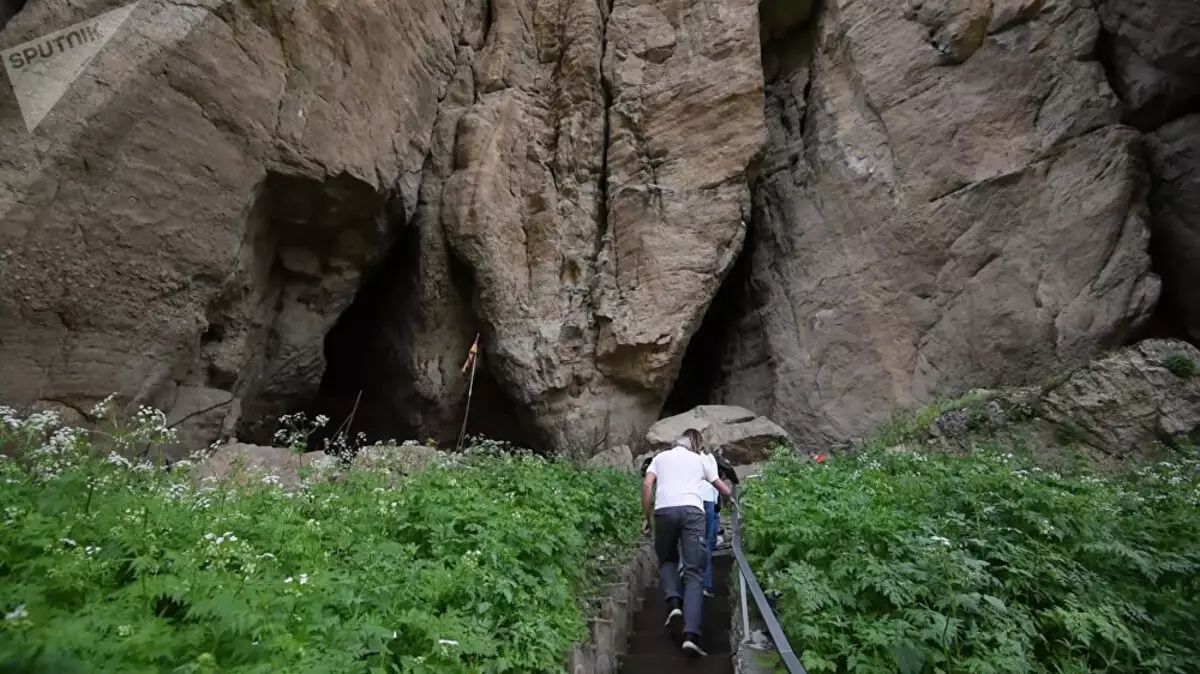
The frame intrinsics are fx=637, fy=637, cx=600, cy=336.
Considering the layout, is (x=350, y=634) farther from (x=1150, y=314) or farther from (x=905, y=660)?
(x=1150, y=314)

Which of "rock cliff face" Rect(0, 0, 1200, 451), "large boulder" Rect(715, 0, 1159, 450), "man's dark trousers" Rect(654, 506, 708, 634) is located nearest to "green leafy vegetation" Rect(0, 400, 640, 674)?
"man's dark trousers" Rect(654, 506, 708, 634)

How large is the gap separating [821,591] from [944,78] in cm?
1423

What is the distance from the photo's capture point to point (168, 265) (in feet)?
31.7

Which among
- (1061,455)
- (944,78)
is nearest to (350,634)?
(1061,455)

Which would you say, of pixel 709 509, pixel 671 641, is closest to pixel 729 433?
pixel 709 509

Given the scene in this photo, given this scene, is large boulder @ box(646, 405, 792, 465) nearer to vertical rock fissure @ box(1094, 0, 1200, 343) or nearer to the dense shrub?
vertical rock fissure @ box(1094, 0, 1200, 343)

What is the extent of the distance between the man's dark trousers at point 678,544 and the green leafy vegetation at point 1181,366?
8358 millimetres

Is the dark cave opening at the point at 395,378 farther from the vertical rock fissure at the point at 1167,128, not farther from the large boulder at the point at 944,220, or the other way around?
the vertical rock fissure at the point at 1167,128

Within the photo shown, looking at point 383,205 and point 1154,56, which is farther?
point 383,205

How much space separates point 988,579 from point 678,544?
2.57 metres

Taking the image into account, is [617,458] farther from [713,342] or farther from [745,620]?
[745,620]

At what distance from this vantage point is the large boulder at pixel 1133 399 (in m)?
9.08

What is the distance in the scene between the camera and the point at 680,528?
561cm

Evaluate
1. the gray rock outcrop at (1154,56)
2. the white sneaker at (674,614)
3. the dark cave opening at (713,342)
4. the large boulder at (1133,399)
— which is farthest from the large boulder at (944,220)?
the white sneaker at (674,614)
